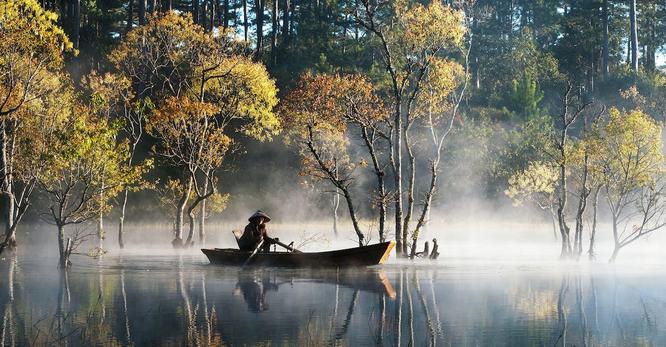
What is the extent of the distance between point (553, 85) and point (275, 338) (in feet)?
289

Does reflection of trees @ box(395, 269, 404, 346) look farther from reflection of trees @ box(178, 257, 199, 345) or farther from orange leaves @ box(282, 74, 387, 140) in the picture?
orange leaves @ box(282, 74, 387, 140)

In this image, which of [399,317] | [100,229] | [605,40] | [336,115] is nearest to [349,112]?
[336,115]

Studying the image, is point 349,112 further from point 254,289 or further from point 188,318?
point 188,318

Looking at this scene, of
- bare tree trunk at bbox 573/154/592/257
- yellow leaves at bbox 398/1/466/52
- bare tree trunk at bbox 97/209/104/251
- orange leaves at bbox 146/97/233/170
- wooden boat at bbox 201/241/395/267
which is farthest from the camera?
orange leaves at bbox 146/97/233/170

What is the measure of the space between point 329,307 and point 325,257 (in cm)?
1379

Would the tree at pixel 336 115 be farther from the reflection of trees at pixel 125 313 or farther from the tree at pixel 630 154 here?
the tree at pixel 630 154

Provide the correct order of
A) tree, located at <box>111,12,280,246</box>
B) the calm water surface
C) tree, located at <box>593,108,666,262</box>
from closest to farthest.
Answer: the calm water surface → tree, located at <box>593,108,666,262</box> → tree, located at <box>111,12,280,246</box>

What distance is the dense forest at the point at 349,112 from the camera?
1924 inches

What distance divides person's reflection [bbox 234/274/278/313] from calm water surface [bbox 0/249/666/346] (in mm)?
40

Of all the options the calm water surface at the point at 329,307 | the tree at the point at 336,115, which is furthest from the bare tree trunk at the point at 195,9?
the calm water surface at the point at 329,307

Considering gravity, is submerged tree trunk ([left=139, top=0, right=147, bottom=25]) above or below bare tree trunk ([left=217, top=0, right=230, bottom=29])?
below

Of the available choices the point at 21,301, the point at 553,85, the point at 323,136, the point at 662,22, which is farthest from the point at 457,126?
the point at 21,301

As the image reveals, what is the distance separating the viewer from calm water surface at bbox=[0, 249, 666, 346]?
22.3m

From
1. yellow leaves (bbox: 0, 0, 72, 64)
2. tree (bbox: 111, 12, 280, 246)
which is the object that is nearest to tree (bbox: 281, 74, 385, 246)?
tree (bbox: 111, 12, 280, 246)
